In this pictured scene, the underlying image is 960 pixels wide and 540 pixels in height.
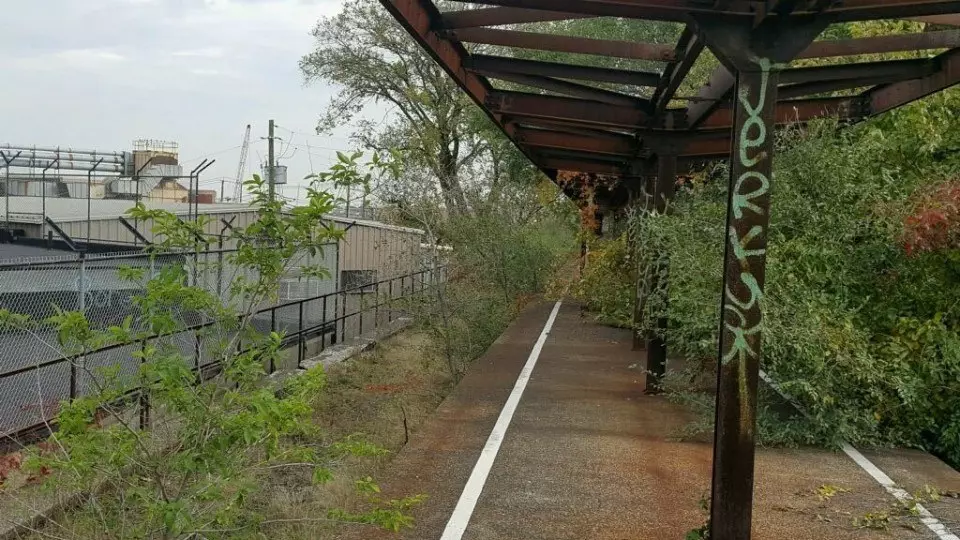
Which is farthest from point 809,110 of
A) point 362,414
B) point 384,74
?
point 384,74

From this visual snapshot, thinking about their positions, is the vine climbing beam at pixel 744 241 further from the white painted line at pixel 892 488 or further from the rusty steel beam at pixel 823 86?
the rusty steel beam at pixel 823 86

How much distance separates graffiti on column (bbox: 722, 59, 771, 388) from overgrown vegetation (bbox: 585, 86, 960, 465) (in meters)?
2.72

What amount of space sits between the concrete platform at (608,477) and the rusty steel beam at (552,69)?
11.2 feet

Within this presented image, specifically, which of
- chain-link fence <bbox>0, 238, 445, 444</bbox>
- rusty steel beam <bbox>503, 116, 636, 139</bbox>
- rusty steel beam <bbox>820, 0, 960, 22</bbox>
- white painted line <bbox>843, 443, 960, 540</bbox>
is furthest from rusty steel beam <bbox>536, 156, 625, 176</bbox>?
rusty steel beam <bbox>820, 0, 960, 22</bbox>

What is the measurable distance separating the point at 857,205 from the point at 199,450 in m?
6.78

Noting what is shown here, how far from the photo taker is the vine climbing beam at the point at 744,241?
529 cm

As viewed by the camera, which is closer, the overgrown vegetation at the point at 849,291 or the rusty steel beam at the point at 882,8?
the rusty steel beam at the point at 882,8

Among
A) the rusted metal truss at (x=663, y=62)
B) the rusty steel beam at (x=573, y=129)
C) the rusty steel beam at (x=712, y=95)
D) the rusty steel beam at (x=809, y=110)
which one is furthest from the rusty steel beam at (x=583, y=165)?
the rusty steel beam at (x=712, y=95)

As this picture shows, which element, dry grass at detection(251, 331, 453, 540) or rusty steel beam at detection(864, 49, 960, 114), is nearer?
dry grass at detection(251, 331, 453, 540)

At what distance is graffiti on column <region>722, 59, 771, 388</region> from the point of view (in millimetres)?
5293

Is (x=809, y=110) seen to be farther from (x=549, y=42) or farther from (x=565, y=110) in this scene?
(x=549, y=42)

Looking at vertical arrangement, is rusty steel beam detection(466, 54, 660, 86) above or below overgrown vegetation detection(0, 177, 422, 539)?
above

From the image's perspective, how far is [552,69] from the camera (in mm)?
9055

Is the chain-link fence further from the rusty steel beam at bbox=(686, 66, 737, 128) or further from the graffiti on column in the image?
the rusty steel beam at bbox=(686, 66, 737, 128)
